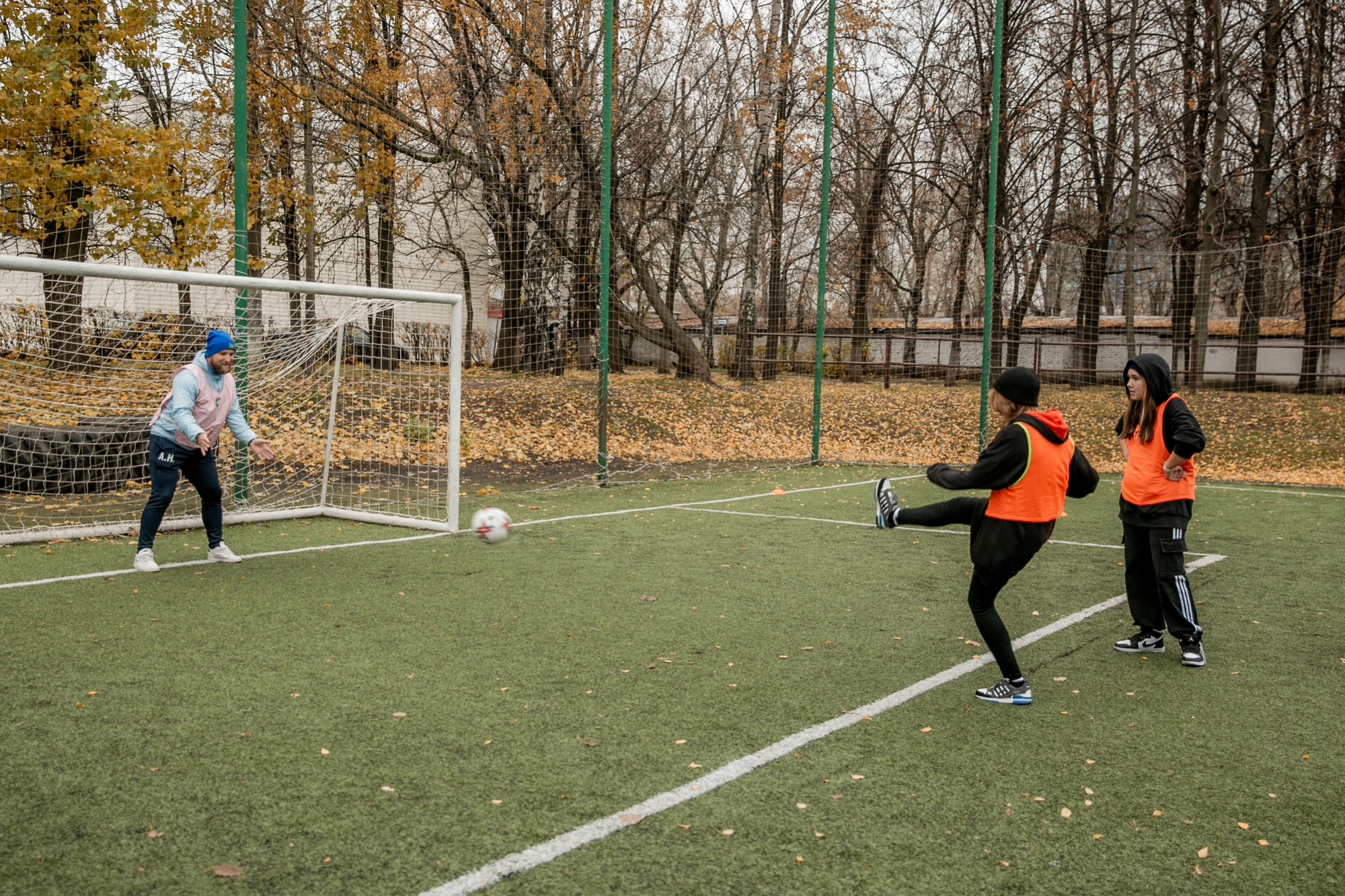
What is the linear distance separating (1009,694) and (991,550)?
72 cm

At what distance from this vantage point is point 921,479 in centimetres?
1342

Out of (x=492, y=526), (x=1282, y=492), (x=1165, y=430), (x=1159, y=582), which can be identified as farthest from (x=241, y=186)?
(x=1282, y=492)

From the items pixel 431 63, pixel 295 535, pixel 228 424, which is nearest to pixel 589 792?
pixel 228 424

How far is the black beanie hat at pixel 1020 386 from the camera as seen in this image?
4.62 m

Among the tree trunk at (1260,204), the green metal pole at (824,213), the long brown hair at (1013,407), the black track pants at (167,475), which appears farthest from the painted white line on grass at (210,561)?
the tree trunk at (1260,204)

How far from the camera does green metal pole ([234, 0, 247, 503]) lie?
934 centimetres

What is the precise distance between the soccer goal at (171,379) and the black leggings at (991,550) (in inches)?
211

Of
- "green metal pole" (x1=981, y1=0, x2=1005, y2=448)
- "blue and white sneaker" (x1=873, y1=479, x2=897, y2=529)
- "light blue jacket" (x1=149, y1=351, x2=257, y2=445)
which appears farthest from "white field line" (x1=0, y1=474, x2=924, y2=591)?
"blue and white sneaker" (x1=873, y1=479, x2=897, y2=529)

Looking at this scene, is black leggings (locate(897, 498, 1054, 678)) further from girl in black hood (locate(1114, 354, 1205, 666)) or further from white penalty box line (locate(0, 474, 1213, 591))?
white penalty box line (locate(0, 474, 1213, 591))

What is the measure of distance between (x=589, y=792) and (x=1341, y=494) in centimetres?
1284

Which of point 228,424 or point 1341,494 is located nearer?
point 228,424

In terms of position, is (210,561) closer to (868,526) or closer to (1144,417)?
(868,526)

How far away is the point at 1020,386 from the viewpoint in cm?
463

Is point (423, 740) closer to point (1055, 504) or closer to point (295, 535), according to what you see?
point (1055, 504)
